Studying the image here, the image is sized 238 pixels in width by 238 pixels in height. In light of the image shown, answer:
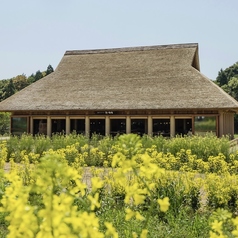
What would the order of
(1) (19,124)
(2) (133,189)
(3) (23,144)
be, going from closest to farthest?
(2) (133,189) < (3) (23,144) < (1) (19,124)

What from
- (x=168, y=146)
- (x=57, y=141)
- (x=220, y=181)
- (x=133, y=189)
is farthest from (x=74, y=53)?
(x=133, y=189)

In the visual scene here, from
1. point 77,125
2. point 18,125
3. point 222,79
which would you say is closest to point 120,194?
point 18,125

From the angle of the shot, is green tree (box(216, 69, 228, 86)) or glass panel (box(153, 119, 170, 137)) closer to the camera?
glass panel (box(153, 119, 170, 137))

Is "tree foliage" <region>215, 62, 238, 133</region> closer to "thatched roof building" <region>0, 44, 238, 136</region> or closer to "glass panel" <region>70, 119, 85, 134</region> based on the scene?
"thatched roof building" <region>0, 44, 238, 136</region>

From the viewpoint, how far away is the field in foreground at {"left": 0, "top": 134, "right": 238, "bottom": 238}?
5.13 ft

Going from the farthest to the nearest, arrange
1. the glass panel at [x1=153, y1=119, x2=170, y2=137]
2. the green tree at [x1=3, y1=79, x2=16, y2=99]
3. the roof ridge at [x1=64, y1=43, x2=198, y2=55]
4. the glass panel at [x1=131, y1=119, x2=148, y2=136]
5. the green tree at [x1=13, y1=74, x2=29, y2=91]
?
the green tree at [x1=13, y1=74, x2=29, y2=91] → the green tree at [x1=3, y1=79, x2=16, y2=99] → the roof ridge at [x1=64, y1=43, x2=198, y2=55] → the glass panel at [x1=131, y1=119, x2=148, y2=136] → the glass panel at [x1=153, y1=119, x2=170, y2=137]

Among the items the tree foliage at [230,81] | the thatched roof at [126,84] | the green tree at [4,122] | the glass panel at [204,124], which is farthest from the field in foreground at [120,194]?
the tree foliage at [230,81]

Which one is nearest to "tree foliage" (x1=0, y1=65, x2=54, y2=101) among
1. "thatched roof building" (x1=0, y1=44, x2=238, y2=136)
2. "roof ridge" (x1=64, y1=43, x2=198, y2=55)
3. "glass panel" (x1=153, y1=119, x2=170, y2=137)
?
"roof ridge" (x1=64, y1=43, x2=198, y2=55)

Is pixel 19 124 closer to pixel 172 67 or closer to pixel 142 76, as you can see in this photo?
pixel 142 76

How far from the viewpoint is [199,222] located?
4.92m

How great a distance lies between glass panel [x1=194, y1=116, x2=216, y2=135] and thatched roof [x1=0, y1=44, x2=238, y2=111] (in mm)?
984

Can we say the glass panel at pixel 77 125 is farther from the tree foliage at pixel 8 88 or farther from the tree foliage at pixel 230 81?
the tree foliage at pixel 230 81

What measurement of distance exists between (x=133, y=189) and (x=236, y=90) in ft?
158

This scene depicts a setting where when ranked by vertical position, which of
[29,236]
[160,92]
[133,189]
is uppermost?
[160,92]
